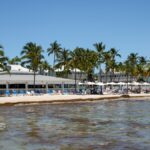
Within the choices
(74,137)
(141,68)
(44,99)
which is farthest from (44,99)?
(141,68)

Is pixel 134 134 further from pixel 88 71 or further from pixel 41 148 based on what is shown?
pixel 88 71

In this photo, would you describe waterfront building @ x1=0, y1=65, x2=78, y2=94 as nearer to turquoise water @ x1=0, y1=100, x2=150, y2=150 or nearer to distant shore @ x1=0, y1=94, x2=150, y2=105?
distant shore @ x1=0, y1=94, x2=150, y2=105

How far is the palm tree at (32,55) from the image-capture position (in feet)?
227

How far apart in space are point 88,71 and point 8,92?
3482cm

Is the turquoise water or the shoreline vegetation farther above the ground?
the shoreline vegetation

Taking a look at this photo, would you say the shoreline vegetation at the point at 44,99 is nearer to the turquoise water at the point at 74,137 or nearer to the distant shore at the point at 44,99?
the distant shore at the point at 44,99

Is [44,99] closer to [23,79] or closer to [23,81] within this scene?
[23,81]

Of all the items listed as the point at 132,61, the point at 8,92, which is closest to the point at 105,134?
the point at 8,92

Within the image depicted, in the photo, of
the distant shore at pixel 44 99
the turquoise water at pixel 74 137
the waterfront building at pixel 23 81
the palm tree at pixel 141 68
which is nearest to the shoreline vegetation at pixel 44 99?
the distant shore at pixel 44 99

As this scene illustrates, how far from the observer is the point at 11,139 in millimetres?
18609

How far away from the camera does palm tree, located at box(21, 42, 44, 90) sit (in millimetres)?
69188

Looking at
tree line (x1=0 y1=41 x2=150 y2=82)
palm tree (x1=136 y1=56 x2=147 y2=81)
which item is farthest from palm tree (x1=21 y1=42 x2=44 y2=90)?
palm tree (x1=136 y1=56 x2=147 y2=81)

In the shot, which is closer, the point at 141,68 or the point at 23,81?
the point at 23,81

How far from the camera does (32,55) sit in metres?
69.4
